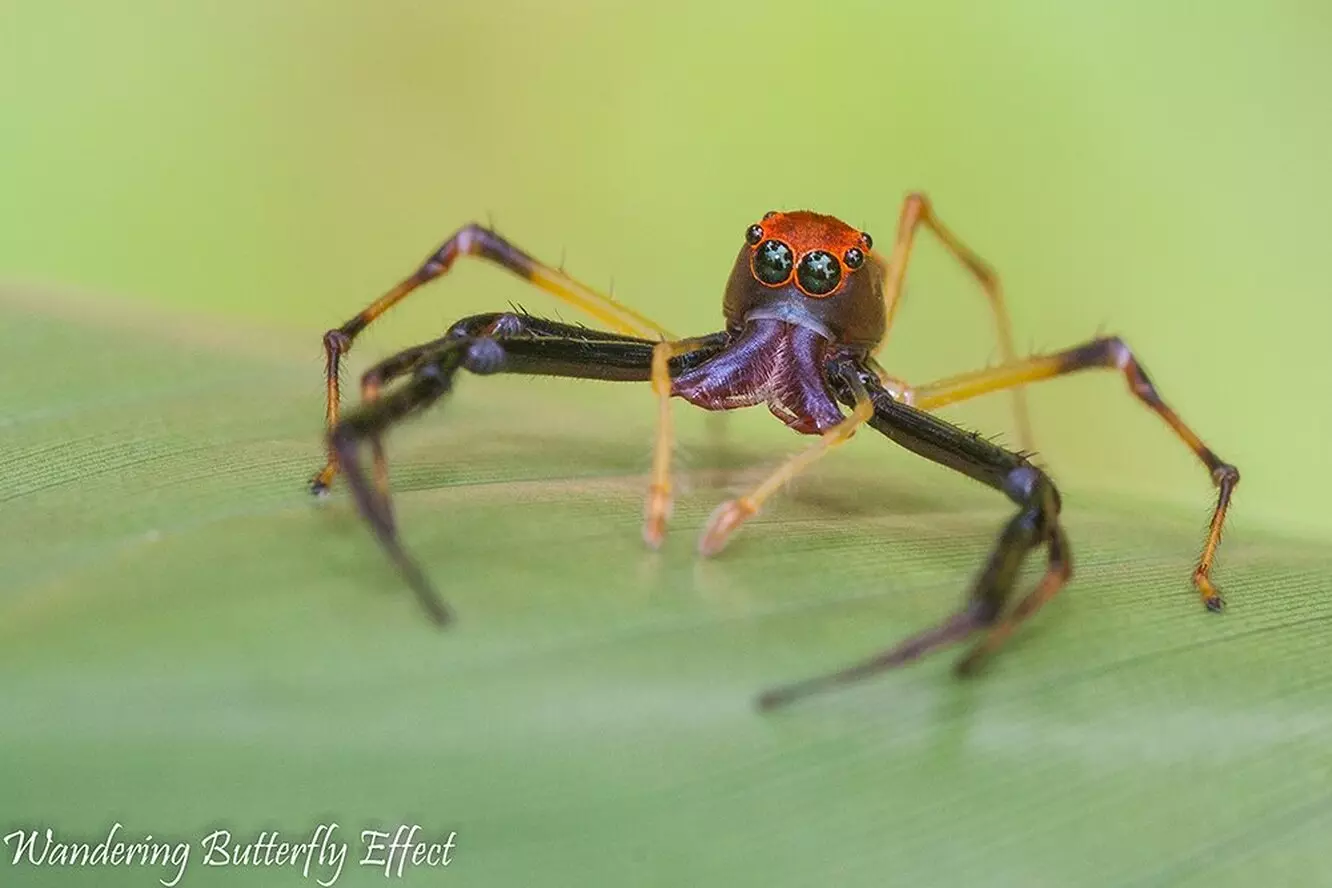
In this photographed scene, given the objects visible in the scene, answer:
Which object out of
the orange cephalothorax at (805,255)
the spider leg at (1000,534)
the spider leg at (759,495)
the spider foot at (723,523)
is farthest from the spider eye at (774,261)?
the spider foot at (723,523)

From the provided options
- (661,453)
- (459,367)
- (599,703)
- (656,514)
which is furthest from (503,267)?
(599,703)

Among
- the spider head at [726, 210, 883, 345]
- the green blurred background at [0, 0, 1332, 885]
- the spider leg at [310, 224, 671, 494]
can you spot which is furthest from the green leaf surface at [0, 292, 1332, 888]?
the spider head at [726, 210, 883, 345]

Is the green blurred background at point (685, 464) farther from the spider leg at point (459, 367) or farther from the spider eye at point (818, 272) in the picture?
the spider eye at point (818, 272)

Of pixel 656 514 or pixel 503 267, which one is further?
pixel 503 267

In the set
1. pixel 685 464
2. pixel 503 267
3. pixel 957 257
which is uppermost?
pixel 957 257

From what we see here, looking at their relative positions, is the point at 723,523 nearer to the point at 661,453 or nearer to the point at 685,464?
the point at 661,453

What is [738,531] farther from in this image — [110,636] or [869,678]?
Result: [110,636]

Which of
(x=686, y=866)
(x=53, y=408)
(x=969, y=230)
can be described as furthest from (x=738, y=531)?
(x=969, y=230)

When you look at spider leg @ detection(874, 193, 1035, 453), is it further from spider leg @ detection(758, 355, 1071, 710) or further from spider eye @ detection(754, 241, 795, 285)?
spider leg @ detection(758, 355, 1071, 710)
